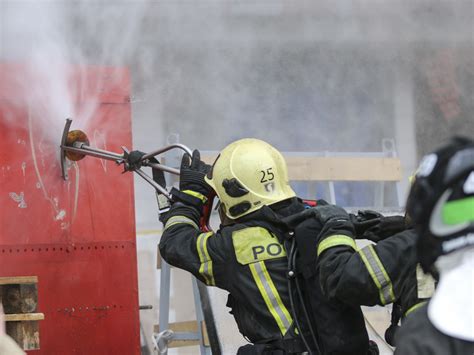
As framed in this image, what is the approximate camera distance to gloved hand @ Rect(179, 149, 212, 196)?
3.37m

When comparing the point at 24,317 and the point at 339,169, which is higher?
the point at 339,169

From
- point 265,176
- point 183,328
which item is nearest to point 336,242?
point 265,176

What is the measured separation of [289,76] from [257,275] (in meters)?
4.67

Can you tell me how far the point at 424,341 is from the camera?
4.61ft

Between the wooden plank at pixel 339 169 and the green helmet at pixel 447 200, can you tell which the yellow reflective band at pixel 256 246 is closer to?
the green helmet at pixel 447 200

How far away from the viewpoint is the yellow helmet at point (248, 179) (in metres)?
3.14

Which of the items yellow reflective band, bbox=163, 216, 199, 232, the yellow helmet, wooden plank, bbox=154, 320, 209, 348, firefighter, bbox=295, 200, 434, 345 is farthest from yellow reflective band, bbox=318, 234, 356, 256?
wooden plank, bbox=154, 320, 209, 348

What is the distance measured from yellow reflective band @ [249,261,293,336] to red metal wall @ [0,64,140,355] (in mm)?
1362

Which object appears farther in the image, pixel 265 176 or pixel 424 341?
pixel 265 176

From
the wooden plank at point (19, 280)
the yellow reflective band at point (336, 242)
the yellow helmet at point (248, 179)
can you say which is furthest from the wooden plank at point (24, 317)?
the yellow reflective band at point (336, 242)

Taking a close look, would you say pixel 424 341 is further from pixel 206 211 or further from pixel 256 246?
pixel 206 211

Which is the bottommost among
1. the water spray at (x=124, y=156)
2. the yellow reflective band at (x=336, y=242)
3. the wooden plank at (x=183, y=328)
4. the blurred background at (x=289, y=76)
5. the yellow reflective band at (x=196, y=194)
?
the wooden plank at (x=183, y=328)

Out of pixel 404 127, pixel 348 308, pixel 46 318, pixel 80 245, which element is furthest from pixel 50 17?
pixel 404 127

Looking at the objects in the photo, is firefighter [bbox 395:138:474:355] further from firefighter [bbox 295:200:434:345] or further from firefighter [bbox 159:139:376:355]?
firefighter [bbox 159:139:376:355]
